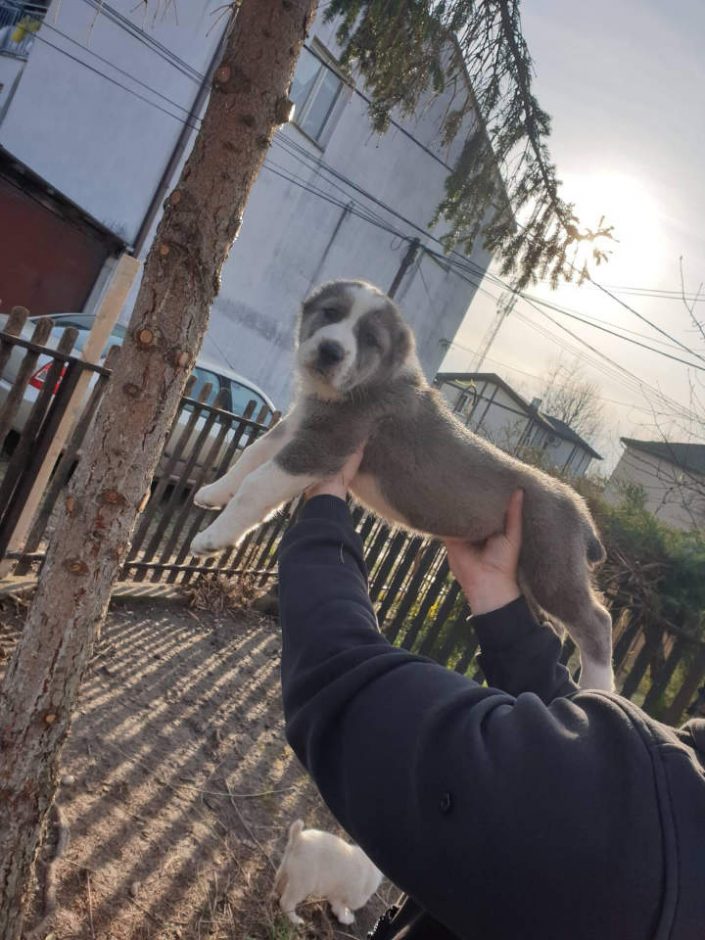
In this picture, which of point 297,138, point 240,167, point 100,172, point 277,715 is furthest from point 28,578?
point 297,138

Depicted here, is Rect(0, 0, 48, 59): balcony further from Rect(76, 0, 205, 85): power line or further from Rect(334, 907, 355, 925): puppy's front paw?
Rect(334, 907, 355, 925): puppy's front paw

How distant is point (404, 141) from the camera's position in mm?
20969

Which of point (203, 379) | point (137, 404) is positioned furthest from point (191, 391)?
point (137, 404)

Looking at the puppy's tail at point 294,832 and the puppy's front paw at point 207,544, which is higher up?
the puppy's front paw at point 207,544

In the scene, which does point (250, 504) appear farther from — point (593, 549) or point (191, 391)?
point (191, 391)

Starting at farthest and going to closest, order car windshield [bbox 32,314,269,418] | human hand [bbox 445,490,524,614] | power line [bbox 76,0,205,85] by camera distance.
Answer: power line [bbox 76,0,205,85] → car windshield [bbox 32,314,269,418] → human hand [bbox 445,490,524,614]

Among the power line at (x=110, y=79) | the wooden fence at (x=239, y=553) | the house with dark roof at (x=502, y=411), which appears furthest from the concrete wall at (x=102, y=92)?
the house with dark roof at (x=502, y=411)

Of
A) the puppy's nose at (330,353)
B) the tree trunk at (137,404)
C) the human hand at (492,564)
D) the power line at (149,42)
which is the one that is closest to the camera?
the tree trunk at (137,404)

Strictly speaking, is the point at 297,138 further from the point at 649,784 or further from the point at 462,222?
the point at 649,784

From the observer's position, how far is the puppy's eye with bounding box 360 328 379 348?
3672mm

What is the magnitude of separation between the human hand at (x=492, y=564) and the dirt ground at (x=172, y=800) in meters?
1.92

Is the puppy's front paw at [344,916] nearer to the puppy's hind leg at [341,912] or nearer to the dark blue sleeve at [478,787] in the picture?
the puppy's hind leg at [341,912]

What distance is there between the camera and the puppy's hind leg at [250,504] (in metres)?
3.17

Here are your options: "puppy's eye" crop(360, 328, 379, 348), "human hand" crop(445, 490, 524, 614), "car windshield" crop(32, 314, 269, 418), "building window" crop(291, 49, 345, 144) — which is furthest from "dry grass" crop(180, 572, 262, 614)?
"building window" crop(291, 49, 345, 144)
